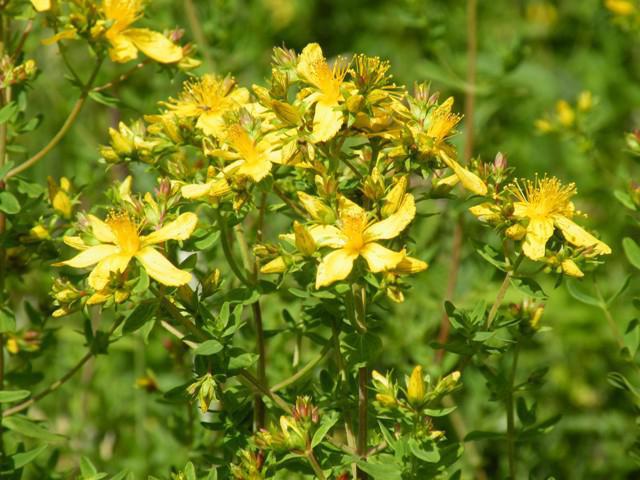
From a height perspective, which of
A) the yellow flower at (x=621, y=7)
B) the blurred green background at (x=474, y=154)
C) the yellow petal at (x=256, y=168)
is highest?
the yellow petal at (x=256, y=168)

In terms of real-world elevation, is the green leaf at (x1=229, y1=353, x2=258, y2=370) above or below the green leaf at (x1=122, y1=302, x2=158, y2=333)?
below

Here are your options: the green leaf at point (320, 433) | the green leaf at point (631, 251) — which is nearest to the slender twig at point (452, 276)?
the green leaf at point (631, 251)

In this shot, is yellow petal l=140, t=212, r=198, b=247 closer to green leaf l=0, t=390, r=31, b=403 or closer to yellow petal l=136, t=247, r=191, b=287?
yellow petal l=136, t=247, r=191, b=287

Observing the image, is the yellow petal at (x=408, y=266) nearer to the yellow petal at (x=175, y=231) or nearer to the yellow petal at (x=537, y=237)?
the yellow petal at (x=537, y=237)

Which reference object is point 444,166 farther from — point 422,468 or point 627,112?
point 627,112

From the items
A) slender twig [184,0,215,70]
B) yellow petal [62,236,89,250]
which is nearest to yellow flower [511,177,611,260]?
yellow petal [62,236,89,250]
